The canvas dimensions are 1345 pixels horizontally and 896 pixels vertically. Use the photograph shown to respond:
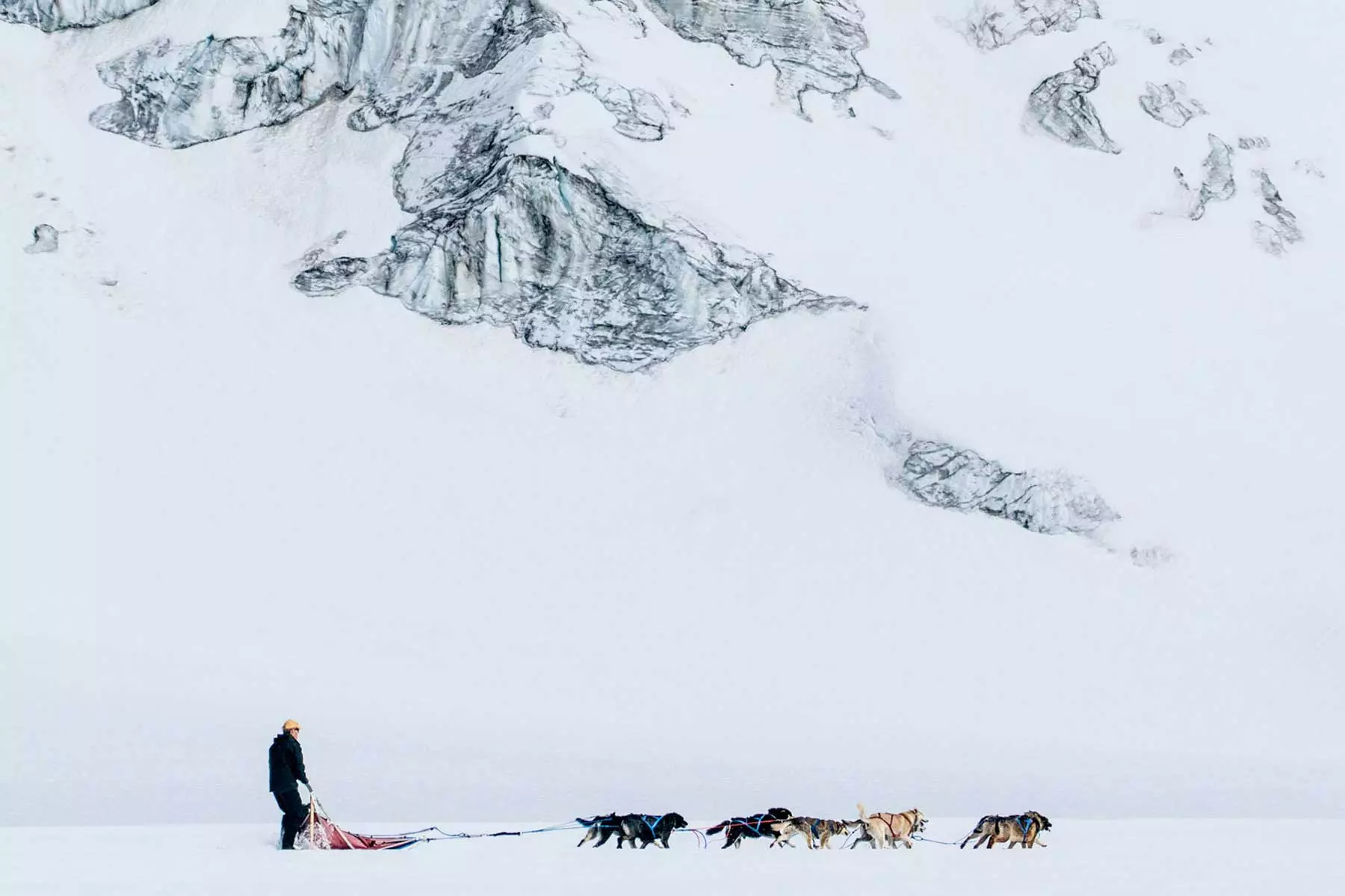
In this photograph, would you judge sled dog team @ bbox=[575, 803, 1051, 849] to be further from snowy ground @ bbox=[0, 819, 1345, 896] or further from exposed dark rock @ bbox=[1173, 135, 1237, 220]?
exposed dark rock @ bbox=[1173, 135, 1237, 220]

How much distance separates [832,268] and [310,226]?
13034 millimetres

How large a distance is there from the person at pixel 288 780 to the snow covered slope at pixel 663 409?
496cm

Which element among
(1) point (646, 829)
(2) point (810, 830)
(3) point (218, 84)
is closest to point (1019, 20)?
(3) point (218, 84)

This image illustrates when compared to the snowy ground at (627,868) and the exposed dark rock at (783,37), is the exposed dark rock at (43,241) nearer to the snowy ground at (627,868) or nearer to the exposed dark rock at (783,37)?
the exposed dark rock at (783,37)

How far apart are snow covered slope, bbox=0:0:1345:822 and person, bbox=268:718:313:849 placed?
16.3ft

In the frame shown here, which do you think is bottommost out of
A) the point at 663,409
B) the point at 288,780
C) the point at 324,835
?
the point at 324,835

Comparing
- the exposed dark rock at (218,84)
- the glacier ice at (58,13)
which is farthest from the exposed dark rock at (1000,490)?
the glacier ice at (58,13)

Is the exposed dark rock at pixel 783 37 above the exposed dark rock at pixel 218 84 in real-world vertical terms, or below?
above

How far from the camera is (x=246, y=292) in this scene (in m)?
26.7

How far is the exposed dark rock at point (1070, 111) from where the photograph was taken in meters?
34.3

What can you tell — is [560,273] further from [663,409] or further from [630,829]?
[630,829]

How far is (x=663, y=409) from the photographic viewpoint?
25609 mm

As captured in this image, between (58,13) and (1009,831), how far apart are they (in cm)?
3282

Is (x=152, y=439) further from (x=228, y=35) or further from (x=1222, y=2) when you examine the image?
(x=1222, y=2)
